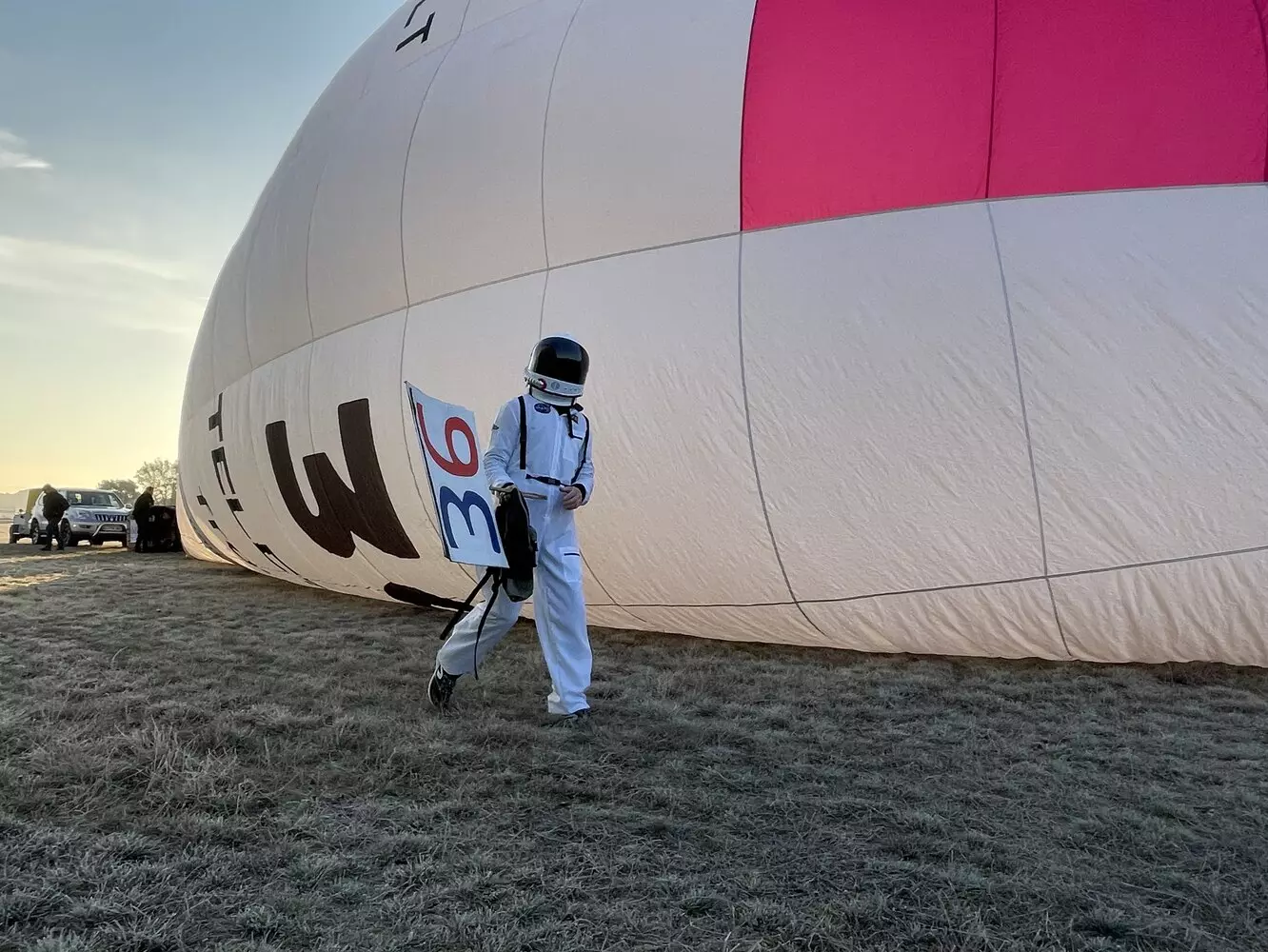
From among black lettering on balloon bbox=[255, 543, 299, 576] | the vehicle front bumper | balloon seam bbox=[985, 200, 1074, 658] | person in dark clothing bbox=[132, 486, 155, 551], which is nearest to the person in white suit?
balloon seam bbox=[985, 200, 1074, 658]

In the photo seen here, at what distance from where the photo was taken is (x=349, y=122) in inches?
260

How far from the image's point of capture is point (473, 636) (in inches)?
140

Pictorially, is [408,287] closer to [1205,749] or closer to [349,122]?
[349,122]

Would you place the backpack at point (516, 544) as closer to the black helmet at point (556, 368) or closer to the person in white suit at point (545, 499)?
the person in white suit at point (545, 499)

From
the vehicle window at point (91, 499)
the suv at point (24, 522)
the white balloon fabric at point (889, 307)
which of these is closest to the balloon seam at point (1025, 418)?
the white balloon fabric at point (889, 307)

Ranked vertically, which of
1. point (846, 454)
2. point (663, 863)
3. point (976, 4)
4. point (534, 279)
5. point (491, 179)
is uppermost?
point (976, 4)

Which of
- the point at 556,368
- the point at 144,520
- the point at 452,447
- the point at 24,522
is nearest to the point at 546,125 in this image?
the point at 556,368

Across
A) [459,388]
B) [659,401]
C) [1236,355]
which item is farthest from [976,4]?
[459,388]

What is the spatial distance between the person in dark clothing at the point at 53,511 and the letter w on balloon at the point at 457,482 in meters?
16.7

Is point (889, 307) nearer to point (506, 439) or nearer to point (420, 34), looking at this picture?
point (506, 439)

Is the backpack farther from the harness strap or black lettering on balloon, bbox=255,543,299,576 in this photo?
black lettering on balloon, bbox=255,543,299,576

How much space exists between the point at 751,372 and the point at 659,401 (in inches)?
19.8

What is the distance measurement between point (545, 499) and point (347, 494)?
A: 2916 millimetres

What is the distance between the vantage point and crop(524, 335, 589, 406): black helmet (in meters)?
3.56
